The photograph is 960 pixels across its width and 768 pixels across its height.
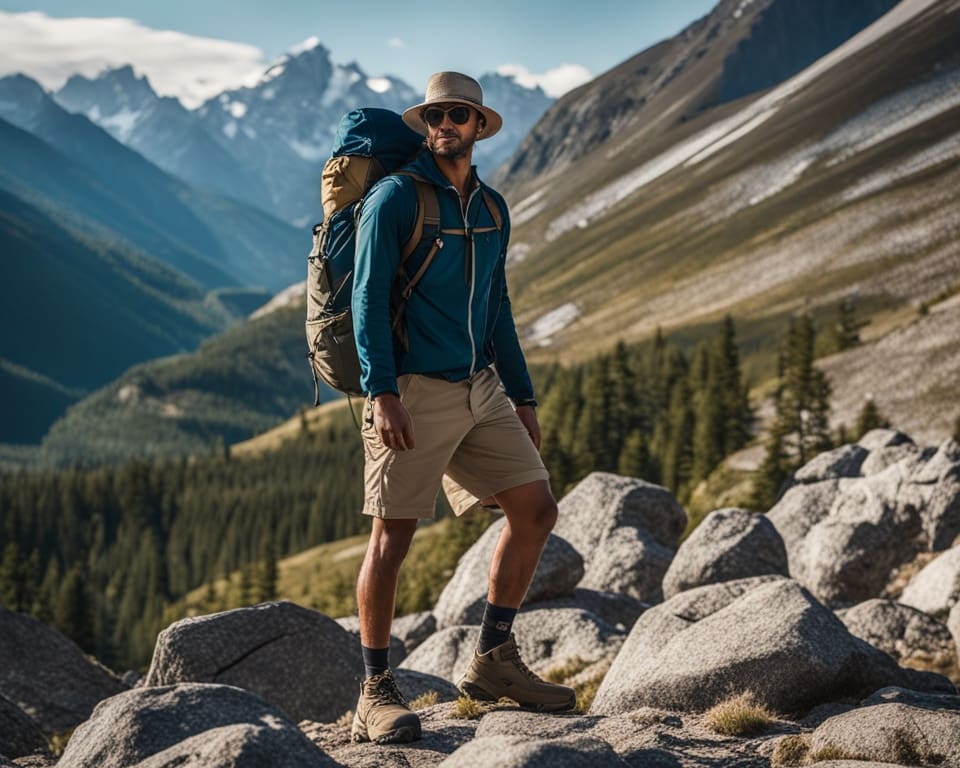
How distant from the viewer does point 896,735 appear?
8.85 m

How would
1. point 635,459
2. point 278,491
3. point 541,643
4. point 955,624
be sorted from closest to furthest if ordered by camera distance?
1. point 955,624
2. point 541,643
3. point 635,459
4. point 278,491

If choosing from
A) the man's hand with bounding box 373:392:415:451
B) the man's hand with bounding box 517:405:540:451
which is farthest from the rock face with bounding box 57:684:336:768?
the man's hand with bounding box 517:405:540:451

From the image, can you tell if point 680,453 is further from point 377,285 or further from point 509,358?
point 377,285

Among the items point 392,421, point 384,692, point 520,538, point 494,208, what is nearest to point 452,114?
point 494,208

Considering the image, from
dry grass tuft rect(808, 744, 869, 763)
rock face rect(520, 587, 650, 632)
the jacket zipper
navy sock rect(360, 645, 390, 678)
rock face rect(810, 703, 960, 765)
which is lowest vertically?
rock face rect(520, 587, 650, 632)

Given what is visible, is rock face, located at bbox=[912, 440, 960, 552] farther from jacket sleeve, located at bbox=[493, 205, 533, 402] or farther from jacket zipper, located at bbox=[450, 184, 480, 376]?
jacket zipper, located at bbox=[450, 184, 480, 376]

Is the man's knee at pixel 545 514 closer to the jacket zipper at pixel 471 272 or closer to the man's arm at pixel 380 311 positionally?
the jacket zipper at pixel 471 272

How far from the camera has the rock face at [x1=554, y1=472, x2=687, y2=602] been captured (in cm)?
2644

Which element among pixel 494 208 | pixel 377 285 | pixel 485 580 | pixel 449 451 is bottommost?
pixel 485 580

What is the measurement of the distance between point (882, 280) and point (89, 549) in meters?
138

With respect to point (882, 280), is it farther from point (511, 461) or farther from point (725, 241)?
point (511, 461)

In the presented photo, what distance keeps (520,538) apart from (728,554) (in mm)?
14197

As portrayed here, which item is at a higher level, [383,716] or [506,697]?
[383,716]

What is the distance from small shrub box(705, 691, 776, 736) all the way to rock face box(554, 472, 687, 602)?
52.2 ft
